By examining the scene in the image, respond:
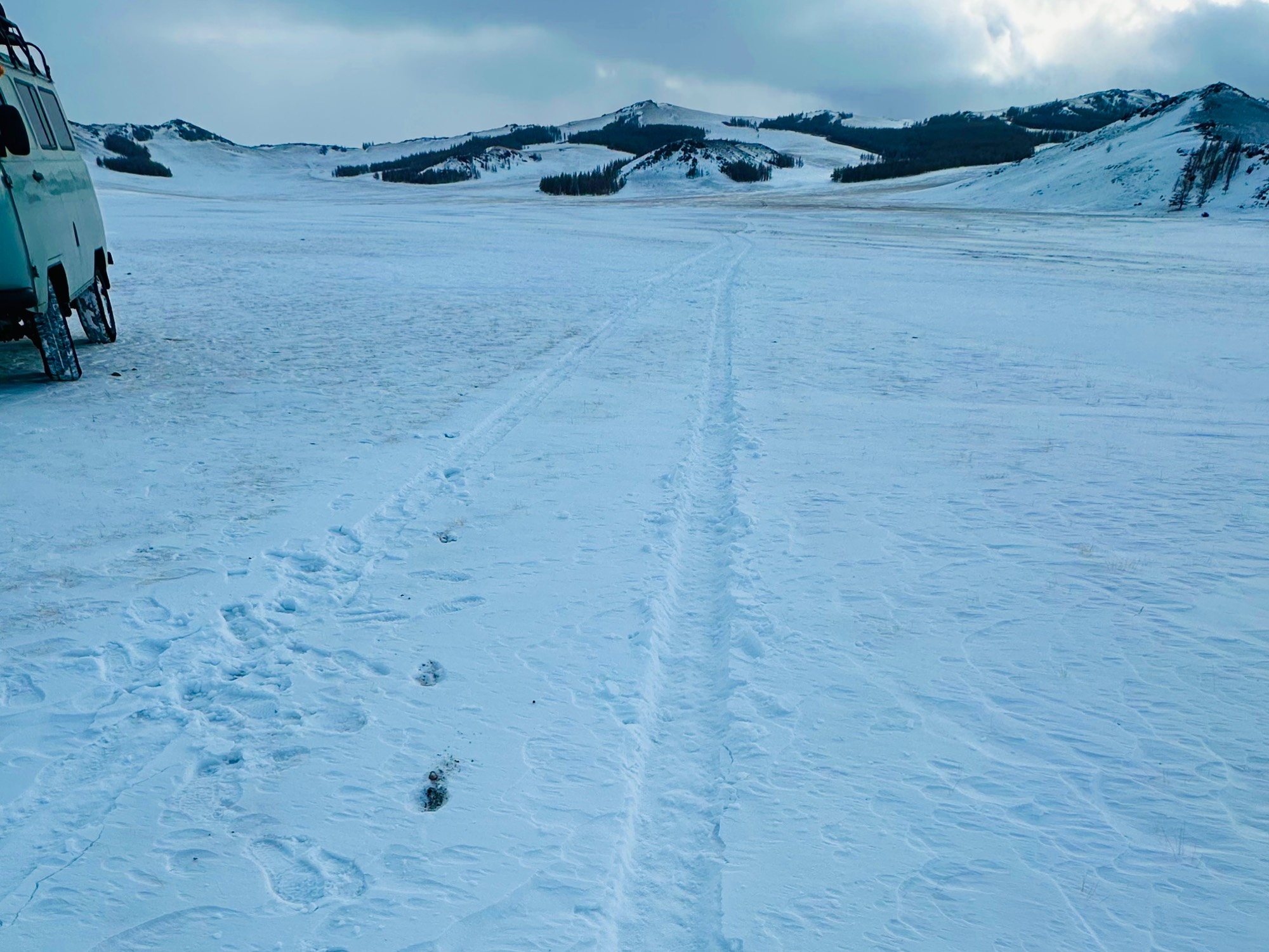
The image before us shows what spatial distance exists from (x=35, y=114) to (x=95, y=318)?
92.3 inches

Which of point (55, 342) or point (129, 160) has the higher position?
point (55, 342)

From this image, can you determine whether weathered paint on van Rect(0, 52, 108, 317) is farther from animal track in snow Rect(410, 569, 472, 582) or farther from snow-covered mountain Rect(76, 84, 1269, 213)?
snow-covered mountain Rect(76, 84, 1269, 213)

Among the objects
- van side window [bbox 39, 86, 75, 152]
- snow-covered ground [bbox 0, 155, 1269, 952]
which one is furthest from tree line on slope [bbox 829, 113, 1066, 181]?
van side window [bbox 39, 86, 75, 152]

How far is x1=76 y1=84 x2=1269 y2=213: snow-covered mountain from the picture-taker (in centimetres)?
4494

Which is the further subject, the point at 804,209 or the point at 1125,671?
the point at 804,209

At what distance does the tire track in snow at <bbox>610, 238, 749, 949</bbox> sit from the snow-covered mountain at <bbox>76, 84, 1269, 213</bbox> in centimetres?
4716

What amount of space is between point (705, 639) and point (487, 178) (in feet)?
352

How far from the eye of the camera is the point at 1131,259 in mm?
22547

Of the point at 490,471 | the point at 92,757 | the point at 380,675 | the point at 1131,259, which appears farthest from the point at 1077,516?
the point at 1131,259

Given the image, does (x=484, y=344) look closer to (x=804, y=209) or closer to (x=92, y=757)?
(x=92, y=757)

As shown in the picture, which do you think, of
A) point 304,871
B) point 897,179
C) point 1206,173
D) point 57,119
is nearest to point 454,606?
point 304,871

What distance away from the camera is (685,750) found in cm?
335

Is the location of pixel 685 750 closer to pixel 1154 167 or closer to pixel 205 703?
pixel 205 703

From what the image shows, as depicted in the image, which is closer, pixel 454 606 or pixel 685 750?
pixel 685 750
